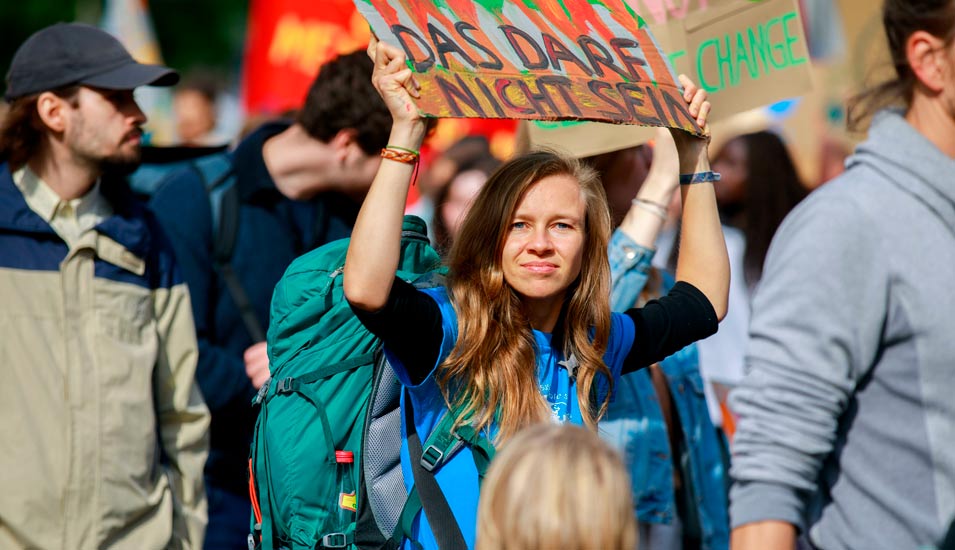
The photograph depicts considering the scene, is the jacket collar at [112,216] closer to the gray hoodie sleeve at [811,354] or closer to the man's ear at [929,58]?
the gray hoodie sleeve at [811,354]

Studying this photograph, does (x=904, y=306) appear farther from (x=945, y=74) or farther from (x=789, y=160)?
(x=789, y=160)

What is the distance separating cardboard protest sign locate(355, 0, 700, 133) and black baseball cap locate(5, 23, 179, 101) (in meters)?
1.62

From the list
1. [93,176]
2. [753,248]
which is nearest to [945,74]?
[93,176]

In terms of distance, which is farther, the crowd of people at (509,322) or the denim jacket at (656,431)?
the denim jacket at (656,431)

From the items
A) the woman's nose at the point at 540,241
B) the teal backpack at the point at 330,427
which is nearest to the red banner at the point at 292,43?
the teal backpack at the point at 330,427

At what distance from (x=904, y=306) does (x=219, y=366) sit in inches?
108

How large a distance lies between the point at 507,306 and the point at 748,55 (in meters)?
1.52

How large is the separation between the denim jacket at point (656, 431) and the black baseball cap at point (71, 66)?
1680 millimetres

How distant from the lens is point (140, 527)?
13.0ft

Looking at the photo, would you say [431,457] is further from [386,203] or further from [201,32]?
[201,32]

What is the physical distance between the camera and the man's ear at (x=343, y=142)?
4785 mm

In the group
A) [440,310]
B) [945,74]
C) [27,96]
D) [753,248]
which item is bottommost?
[753,248]

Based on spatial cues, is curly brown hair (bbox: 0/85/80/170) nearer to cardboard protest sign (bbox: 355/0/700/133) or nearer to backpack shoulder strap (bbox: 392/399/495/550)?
cardboard protest sign (bbox: 355/0/700/133)

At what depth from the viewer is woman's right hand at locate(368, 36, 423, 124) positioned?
270 cm
